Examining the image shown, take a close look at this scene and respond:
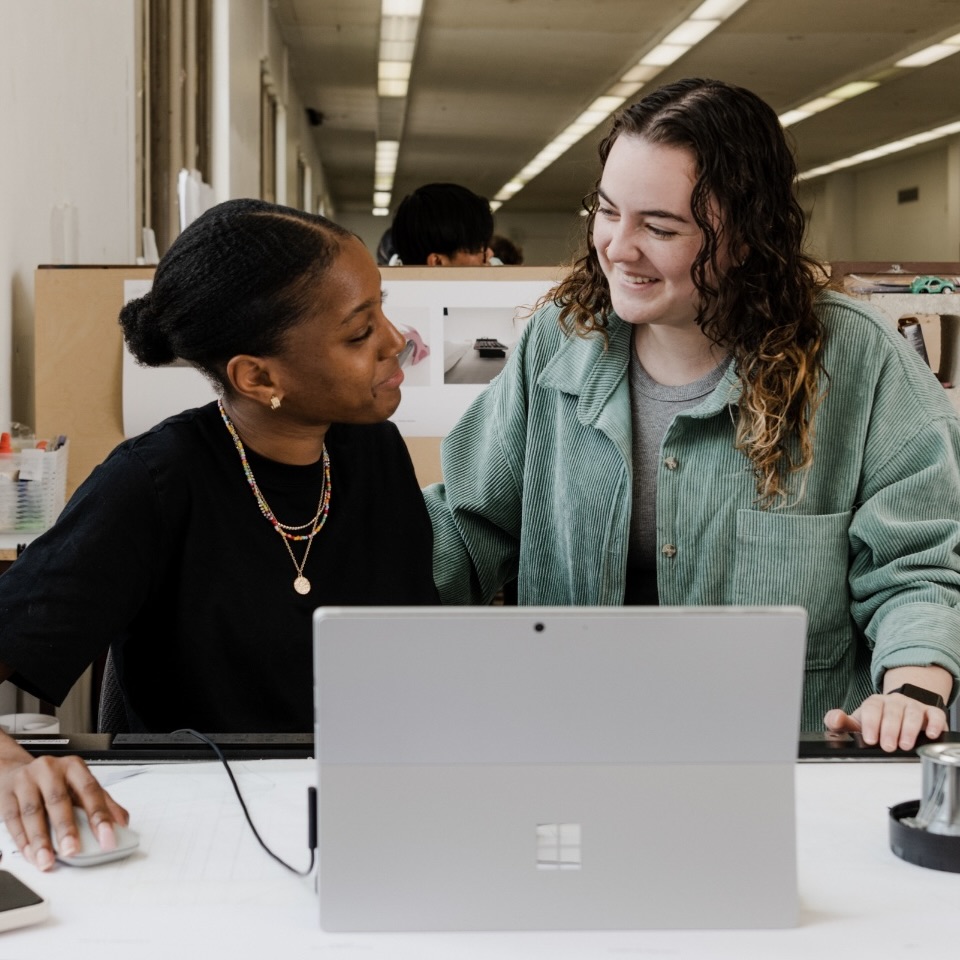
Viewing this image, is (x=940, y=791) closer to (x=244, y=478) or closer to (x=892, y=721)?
(x=892, y=721)

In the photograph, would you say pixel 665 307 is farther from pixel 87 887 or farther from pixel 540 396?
pixel 87 887

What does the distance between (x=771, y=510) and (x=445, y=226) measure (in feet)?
8.72

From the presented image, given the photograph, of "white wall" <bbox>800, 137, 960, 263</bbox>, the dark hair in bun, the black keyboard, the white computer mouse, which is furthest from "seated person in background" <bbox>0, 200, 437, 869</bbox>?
"white wall" <bbox>800, 137, 960, 263</bbox>

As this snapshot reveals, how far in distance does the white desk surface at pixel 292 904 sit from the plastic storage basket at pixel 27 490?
153 centimetres

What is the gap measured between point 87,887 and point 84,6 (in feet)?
9.87

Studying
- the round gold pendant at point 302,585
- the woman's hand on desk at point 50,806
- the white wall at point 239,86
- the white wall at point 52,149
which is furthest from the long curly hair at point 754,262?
the white wall at point 239,86

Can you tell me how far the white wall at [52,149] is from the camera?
2.72 meters

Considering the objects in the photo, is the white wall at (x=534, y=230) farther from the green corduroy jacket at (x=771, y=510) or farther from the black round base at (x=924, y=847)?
the black round base at (x=924, y=847)

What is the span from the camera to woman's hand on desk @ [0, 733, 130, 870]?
2.86 ft

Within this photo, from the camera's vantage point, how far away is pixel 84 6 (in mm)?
3297

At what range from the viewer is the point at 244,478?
1.35 meters

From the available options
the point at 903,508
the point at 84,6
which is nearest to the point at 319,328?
the point at 903,508

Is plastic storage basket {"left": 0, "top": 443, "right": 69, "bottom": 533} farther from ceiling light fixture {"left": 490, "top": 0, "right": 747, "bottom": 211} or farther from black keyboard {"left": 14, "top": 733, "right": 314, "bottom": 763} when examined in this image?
ceiling light fixture {"left": 490, "top": 0, "right": 747, "bottom": 211}

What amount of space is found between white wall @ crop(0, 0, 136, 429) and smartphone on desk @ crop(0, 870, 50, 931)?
2.09 metres
